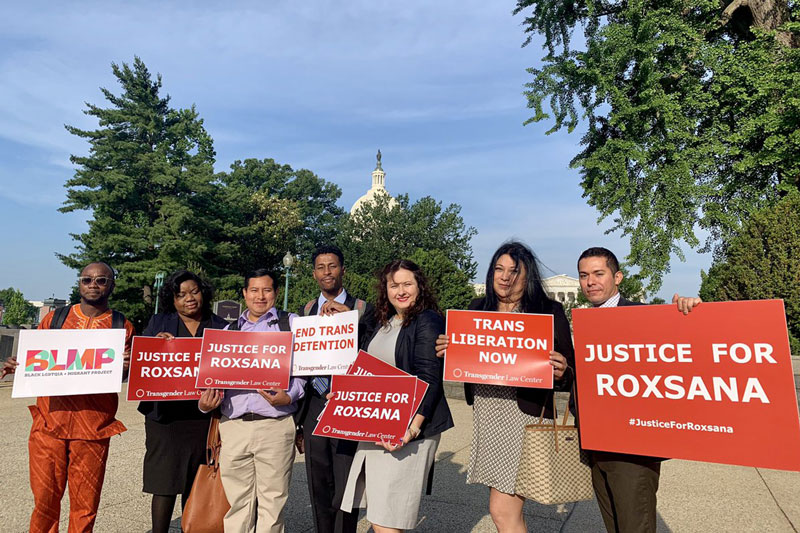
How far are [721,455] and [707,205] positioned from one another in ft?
45.8

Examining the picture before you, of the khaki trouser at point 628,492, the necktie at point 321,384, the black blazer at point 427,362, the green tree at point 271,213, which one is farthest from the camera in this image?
the green tree at point 271,213

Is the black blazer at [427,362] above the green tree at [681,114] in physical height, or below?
below

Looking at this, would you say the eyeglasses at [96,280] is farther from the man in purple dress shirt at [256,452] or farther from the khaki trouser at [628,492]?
the khaki trouser at [628,492]

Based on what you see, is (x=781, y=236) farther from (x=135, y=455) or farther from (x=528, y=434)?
(x=135, y=455)

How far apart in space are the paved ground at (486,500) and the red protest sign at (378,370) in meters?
2.09

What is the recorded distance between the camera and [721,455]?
108 inches

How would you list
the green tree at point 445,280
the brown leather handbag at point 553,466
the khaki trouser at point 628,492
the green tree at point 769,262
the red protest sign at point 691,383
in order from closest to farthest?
the red protest sign at point 691,383
the khaki trouser at point 628,492
the brown leather handbag at point 553,466
the green tree at point 769,262
the green tree at point 445,280

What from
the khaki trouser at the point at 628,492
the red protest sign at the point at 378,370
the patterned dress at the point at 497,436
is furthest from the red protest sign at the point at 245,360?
the khaki trouser at the point at 628,492

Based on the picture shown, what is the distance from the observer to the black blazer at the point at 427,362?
3.22 m

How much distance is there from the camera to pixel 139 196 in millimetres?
37531

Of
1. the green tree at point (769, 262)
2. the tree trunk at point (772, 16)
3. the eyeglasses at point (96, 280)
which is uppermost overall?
the tree trunk at point (772, 16)

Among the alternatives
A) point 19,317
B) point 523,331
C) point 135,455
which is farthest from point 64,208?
A: point 523,331

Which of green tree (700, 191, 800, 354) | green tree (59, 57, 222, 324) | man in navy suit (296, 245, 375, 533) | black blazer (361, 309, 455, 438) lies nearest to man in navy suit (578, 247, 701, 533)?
black blazer (361, 309, 455, 438)

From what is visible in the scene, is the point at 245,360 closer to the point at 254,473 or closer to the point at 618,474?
the point at 254,473
